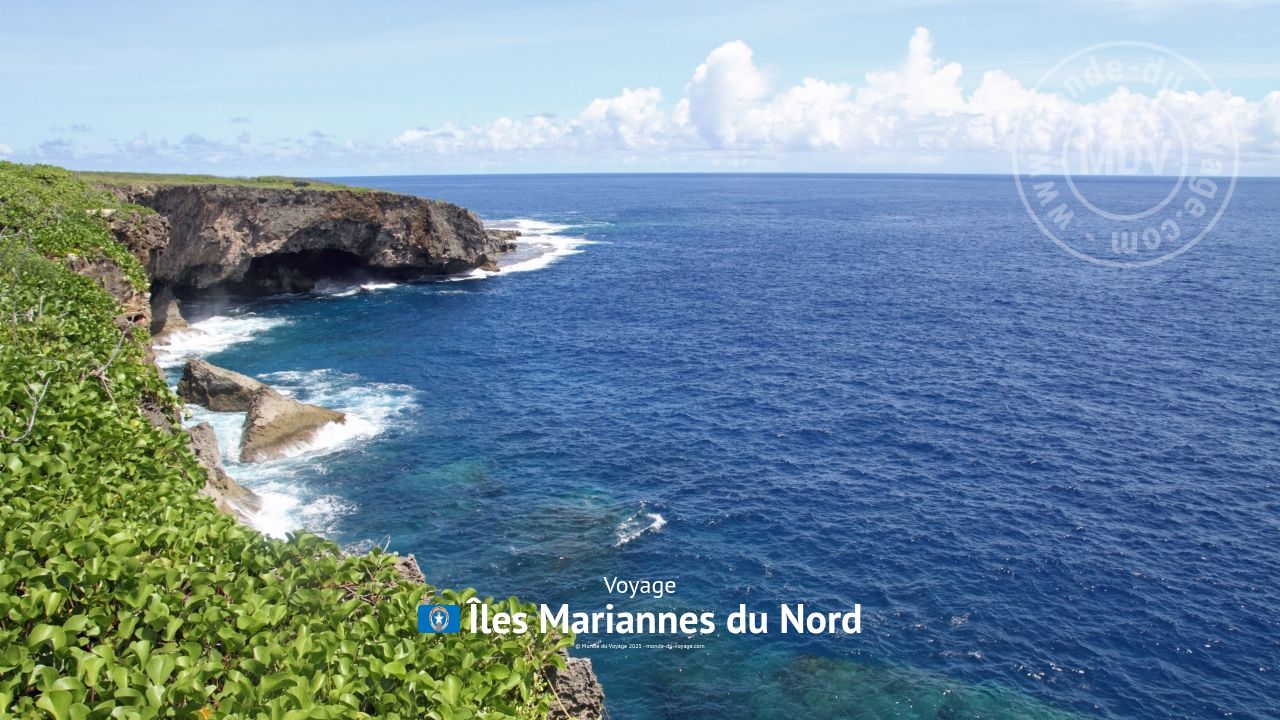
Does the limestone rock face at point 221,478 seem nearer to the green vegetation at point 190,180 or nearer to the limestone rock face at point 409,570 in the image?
the limestone rock face at point 409,570

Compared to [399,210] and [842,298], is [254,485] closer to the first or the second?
[399,210]

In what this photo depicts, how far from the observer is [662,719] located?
30109mm

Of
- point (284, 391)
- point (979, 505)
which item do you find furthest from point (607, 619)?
point (284, 391)

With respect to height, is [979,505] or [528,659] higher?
[528,659]

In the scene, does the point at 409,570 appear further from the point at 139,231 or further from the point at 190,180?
the point at 190,180

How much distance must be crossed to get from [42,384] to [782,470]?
39539 mm

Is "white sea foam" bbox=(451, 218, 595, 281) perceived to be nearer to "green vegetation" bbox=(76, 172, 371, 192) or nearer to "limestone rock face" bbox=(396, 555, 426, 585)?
"green vegetation" bbox=(76, 172, 371, 192)

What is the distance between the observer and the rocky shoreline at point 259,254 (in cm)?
5200

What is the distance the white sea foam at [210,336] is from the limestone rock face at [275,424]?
2269cm

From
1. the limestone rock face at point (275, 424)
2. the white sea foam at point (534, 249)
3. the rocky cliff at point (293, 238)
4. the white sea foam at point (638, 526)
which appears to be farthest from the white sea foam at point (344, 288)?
the white sea foam at point (638, 526)

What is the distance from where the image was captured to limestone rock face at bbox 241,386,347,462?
168 ft

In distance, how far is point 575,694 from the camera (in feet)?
47.1

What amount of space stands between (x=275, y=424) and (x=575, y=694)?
44731 mm

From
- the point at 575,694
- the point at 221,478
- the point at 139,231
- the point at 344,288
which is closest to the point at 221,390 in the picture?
the point at 139,231
